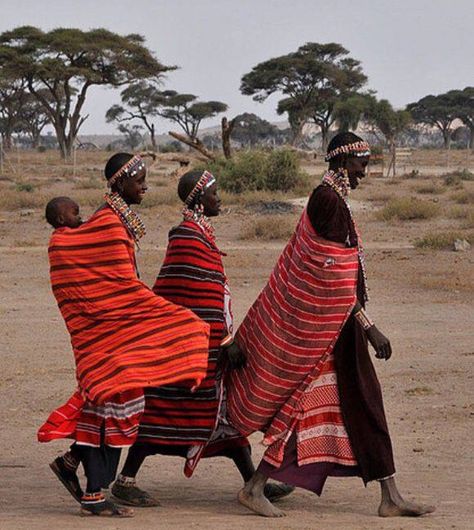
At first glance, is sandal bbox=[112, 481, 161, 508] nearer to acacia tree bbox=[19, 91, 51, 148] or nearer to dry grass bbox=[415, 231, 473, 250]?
dry grass bbox=[415, 231, 473, 250]

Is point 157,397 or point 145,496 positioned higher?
point 157,397

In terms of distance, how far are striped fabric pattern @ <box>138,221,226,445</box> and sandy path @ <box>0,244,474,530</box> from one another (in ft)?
1.07

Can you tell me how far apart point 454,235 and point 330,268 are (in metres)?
11.8

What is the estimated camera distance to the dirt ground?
5105 mm

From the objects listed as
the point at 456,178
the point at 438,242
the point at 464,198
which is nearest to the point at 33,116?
the point at 456,178

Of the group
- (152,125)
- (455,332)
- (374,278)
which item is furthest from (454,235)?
(152,125)

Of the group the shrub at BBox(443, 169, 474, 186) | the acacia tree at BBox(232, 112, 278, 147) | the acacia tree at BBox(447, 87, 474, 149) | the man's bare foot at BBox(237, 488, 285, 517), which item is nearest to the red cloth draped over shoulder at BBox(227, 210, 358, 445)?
the man's bare foot at BBox(237, 488, 285, 517)

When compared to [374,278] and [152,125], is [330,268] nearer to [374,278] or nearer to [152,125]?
[374,278]

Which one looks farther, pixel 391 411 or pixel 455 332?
pixel 455 332

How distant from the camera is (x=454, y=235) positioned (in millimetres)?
16516

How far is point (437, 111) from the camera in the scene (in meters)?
63.5

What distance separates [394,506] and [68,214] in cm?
176

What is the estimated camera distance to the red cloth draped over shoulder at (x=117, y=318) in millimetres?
4961

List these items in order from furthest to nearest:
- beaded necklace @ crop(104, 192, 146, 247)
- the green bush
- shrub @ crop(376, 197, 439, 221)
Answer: the green bush, shrub @ crop(376, 197, 439, 221), beaded necklace @ crop(104, 192, 146, 247)
